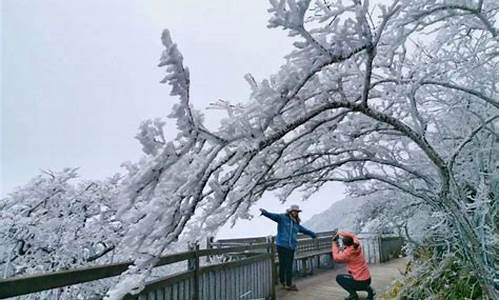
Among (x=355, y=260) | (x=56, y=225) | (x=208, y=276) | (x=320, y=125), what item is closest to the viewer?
(x=320, y=125)

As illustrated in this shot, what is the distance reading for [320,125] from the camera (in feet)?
8.86

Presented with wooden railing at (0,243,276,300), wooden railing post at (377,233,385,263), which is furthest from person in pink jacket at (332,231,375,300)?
wooden railing post at (377,233,385,263)

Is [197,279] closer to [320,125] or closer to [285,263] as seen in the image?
[320,125]

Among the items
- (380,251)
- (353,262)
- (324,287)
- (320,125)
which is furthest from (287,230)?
(380,251)

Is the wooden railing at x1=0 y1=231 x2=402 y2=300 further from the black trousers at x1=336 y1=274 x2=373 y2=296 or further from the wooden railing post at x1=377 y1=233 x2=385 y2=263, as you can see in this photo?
the wooden railing post at x1=377 y1=233 x2=385 y2=263

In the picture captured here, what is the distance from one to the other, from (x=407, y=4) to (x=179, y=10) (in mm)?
1891

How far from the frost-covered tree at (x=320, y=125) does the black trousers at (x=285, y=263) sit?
3.46 metres

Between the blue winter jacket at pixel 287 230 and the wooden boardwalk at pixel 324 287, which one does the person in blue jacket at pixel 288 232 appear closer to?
the blue winter jacket at pixel 287 230

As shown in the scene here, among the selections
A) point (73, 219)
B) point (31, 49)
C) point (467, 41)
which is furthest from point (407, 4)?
point (31, 49)

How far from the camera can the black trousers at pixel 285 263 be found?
720 cm

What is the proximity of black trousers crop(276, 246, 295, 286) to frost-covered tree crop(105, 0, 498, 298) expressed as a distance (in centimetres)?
346

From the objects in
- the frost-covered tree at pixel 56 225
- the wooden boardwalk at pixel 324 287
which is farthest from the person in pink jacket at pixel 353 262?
the frost-covered tree at pixel 56 225

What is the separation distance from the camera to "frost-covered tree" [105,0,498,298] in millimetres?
1864

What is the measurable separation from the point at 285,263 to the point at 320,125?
518 centimetres
